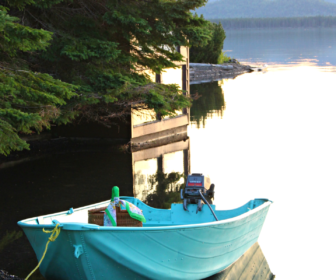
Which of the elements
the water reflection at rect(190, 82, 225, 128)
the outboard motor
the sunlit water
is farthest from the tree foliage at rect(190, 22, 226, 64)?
the outboard motor

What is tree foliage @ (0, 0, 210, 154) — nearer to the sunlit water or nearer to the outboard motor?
the sunlit water

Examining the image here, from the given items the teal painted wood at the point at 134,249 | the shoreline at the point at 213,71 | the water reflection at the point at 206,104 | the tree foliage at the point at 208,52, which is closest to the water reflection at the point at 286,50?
the shoreline at the point at 213,71

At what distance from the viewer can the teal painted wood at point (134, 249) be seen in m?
6.48

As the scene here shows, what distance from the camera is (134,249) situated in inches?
261

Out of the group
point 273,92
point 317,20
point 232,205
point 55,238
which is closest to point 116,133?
point 232,205

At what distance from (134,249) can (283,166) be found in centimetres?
958

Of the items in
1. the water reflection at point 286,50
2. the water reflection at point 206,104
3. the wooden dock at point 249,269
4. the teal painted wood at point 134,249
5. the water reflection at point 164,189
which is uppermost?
the water reflection at point 286,50

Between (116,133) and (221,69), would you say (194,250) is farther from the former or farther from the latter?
(221,69)

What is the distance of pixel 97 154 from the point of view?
54.1 feet

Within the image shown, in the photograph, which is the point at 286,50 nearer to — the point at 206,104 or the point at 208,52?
the point at 208,52

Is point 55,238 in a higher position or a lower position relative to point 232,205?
higher

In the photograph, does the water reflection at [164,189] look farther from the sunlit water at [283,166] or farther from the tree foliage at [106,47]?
the tree foliage at [106,47]

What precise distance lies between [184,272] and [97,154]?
378 inches

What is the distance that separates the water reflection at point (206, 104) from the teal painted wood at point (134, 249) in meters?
13.0
